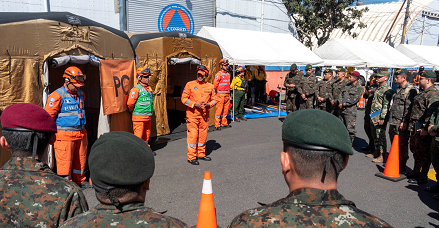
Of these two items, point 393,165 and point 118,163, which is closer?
point 118,163

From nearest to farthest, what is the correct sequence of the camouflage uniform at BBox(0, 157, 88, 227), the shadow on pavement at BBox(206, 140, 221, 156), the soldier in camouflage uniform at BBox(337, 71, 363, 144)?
the camouflage uniform at BBox(0, 157, 88, 227) < the soldier in camouflage uniform at BBox(337, 71, 363, 144) < the shadow on pavement at BBox(206, 140, 221, 156)

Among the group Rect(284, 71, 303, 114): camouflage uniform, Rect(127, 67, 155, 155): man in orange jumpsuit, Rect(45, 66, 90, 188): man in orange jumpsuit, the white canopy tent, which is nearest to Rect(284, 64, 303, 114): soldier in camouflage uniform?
Rect(284, 71, 303, 114): camouflage uniform

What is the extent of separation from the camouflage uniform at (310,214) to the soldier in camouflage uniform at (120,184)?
1.41 ft

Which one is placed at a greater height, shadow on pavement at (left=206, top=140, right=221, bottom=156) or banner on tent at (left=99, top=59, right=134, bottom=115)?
banner on tent at (left=99, top=59, right=134, bottom=115)

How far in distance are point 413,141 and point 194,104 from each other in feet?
13.9

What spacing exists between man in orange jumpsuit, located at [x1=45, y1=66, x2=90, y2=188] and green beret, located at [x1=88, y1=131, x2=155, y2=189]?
3.56 metres

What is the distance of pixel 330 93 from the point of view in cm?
845

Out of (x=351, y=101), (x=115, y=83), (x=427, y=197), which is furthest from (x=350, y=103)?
(x=115, y=83)

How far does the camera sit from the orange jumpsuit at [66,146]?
14.7 ft

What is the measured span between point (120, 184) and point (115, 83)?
5400 millimetres

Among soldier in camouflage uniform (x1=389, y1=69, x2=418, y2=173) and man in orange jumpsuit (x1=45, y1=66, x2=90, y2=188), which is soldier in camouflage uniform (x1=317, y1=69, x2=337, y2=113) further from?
man in orange jumpsuit (x1=45, y1=66, x2=90, y2=188)

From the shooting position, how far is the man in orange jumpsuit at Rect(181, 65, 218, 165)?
6.24 metres

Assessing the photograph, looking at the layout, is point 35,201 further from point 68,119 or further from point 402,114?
point 402,114

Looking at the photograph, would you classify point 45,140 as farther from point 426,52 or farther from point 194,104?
point 426,52
